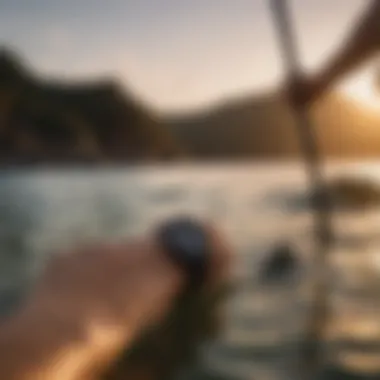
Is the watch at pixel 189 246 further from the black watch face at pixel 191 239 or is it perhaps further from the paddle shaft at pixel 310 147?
the paddle shaft at pixel 310 147

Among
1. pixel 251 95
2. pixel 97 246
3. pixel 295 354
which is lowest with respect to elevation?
pixel 295 354

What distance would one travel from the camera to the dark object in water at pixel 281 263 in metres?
0.68

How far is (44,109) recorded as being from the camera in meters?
0.70

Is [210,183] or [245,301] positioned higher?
[210,183]

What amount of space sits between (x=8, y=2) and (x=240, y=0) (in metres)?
0.22

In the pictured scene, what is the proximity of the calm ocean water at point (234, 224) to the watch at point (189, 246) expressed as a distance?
0.5 inches

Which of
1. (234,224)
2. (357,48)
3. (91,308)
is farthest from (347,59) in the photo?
(91,308)

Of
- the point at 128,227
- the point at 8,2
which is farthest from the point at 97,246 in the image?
the point at 8,2

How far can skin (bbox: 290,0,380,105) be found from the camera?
678 millimetres

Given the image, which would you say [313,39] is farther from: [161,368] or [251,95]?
[161,368]

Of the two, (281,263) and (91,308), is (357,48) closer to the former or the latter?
(281,263)

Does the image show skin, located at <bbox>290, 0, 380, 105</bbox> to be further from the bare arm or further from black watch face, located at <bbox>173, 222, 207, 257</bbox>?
black watch face, located at <bbox>173, 222, 207, 257</bbox>

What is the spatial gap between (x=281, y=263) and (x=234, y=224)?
6cm

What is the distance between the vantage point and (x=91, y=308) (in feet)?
2.14
